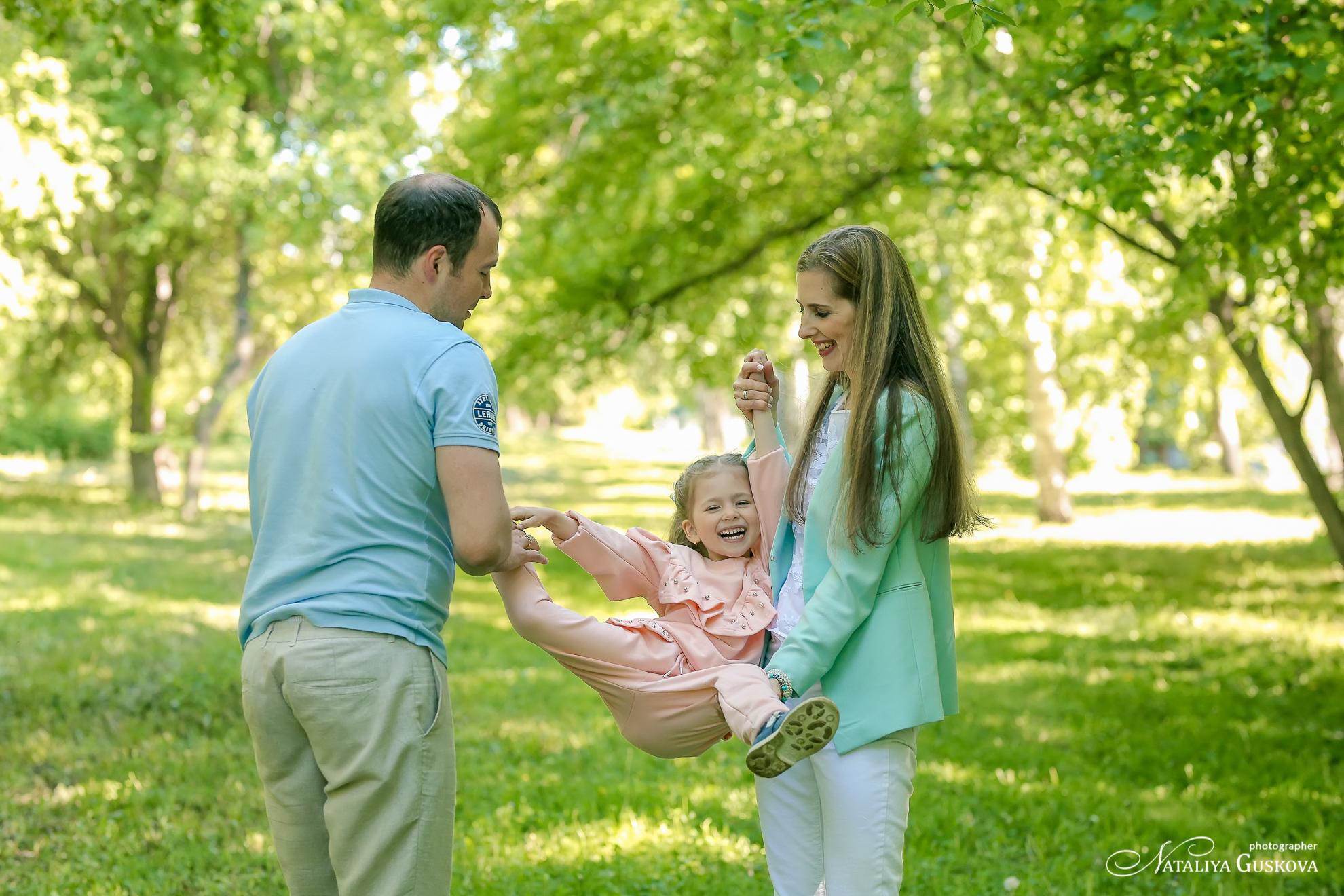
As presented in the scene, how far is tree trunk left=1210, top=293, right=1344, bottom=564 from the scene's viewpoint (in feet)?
37.2

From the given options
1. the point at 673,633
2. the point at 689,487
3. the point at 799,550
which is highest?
the point at 689,487

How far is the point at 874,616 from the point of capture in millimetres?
3184

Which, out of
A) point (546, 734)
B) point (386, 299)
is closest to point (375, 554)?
point (386, 299)

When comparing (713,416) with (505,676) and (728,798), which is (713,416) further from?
(728,798)

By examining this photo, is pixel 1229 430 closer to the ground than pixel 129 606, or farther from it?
farther from it

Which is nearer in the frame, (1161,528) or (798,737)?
(798,737)

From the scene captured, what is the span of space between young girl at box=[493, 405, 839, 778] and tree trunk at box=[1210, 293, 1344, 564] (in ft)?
29.1

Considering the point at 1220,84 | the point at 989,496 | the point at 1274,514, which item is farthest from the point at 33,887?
the point at 989,496

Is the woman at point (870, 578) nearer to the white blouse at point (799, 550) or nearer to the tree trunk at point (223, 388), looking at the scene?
the white blouse at point (799, 550)

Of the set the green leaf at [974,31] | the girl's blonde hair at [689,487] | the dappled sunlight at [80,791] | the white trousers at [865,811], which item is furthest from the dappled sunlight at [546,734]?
the green leaf at [974,31]

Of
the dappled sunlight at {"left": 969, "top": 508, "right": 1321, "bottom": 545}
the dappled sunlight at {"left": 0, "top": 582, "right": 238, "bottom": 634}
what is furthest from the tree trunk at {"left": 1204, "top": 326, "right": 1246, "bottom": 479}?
the dappled sunlight at {"left": 0, "top": 582, "right": 238, "bottom": 634}

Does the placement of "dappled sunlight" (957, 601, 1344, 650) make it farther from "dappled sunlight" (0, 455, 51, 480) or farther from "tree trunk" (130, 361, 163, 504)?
"dappled sunlight" (0, 455, 51, 480)

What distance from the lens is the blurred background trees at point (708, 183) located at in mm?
6852

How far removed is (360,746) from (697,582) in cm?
124
